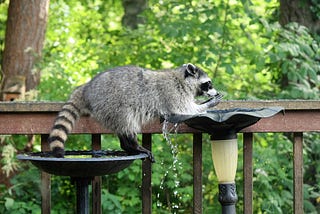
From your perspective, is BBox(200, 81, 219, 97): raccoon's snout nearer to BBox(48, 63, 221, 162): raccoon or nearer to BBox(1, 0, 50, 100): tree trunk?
BBox(48, 63, 221, 162): raccoon

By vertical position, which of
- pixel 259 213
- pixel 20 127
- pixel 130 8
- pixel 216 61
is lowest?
pixel 259 213

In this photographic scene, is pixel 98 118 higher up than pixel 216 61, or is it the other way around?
pixel 216 61

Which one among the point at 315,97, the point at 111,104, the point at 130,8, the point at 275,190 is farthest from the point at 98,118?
the point at 130,8

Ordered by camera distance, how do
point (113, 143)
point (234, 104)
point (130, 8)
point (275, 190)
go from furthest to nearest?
1. point (130, 8)
2. point (275, 190)
3. point (113, 143)
4. point (234, 104)

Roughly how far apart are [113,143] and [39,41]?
1819 mm

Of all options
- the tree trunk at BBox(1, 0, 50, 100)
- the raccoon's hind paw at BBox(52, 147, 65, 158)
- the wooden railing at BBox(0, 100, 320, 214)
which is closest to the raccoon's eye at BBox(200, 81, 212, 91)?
the wooden railing at BBox(0, 100, 320, 214)

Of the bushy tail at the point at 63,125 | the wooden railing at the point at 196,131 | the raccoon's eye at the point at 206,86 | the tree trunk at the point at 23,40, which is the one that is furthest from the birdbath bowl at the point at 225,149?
the tree trunk at the point at 23,40

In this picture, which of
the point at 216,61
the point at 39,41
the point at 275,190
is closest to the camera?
the point at 275,190

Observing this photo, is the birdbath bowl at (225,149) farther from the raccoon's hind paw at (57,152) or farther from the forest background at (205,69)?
the forest background at (205,69)

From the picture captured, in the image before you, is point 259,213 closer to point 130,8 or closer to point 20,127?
point 20,127

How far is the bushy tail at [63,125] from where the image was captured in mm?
3041

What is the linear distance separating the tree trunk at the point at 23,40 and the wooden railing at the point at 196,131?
284 cm

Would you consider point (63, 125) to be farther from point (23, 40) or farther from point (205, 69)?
point (23, 40)

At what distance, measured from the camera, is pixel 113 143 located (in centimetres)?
480
